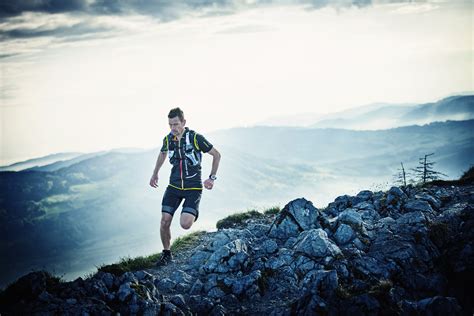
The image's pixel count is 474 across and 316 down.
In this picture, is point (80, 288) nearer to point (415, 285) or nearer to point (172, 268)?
point (172, 268)

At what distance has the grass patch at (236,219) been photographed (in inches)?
587

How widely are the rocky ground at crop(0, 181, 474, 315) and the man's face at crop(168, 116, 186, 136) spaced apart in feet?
12.1

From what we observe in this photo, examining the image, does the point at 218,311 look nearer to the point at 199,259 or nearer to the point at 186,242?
the point at 199,259

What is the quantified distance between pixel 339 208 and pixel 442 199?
367 cm

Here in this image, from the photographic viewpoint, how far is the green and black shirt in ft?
35.4

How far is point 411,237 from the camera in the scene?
9500 millimetres

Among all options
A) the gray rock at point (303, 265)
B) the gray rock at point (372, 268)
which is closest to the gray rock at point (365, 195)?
the gray rock at point (372, 268)

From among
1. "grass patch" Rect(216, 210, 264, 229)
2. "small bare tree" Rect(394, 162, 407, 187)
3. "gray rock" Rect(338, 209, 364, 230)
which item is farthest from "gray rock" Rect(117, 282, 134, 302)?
"small bare tree" Rect(394, 162, 407, 187)

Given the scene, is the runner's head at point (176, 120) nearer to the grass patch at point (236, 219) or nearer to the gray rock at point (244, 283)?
the gray rock at point (244, 283)

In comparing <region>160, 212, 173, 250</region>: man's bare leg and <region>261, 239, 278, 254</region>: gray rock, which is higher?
<region>160, 212, 173, 250</region>: man's bare leg

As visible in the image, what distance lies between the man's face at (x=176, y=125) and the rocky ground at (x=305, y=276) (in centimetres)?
367

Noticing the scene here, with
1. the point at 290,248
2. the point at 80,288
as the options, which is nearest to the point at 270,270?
the point at 290,248

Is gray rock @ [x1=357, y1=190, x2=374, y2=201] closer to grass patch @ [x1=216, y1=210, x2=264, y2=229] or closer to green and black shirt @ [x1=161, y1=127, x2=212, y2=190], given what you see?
grass patch @ [x1=216, y1=210, x2=264, y2=229]

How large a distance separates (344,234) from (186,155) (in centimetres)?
534
